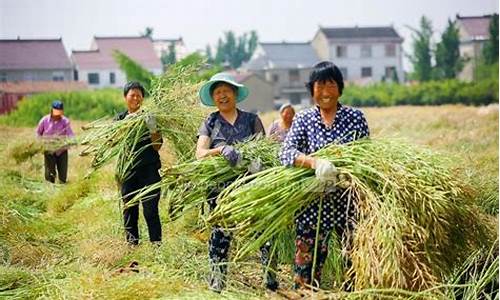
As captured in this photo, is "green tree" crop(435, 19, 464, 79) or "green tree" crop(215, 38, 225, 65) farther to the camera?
"green tree" crop(215, 38, 225, 65)

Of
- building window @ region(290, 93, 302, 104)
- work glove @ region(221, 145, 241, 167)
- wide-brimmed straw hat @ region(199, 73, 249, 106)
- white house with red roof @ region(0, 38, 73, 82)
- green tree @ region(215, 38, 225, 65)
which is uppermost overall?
green tree @ region(215, 38, 225, 65)

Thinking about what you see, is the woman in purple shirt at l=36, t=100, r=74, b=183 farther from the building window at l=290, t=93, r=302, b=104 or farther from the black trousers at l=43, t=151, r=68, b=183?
the building window at l=290, t=93, r=302, b=104

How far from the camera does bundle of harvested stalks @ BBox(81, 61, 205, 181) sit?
528 cm

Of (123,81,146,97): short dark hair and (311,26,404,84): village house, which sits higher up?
(311,26,404,84): village house

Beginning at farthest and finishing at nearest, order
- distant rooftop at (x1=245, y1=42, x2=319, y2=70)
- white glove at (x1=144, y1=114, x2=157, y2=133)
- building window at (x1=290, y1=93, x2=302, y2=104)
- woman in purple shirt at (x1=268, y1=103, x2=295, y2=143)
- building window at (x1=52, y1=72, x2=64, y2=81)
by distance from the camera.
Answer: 1. distant rooftop at (x1=245, y1=42, x2=319, y2=70)
2. building window at (x1=290, y1=93, x2=302, y2=104)
3. building window at (x1=52, y1=72, x2=64, y2=81)
4. woman in purple shirt at (x1=268, y1=103, x2=295, y2=143)
5. white glove at (x1=144, y1=114, x2=157, y2=133)

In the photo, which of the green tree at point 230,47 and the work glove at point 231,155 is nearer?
the work glove at point 231,155

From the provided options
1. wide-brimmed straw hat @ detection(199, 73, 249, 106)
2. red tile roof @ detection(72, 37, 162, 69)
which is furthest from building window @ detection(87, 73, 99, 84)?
wide-brimmed straw hat @ detection(199, 73, 249, 106)

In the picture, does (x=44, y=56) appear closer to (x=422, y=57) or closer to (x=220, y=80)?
Result: (x=422, y=57)

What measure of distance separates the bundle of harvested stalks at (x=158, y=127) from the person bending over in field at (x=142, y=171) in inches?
1.6

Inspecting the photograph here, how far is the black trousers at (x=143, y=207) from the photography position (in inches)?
206

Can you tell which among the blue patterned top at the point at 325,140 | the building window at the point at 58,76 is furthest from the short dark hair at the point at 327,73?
the building window at the point at 58,76

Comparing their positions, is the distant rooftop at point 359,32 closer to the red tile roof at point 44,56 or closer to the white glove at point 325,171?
the red tile roof at point 44,56

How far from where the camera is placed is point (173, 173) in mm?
4281

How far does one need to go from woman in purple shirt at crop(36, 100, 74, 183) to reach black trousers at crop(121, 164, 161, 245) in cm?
464
